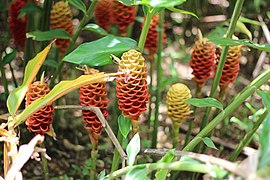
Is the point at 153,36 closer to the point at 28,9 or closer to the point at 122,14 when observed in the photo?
the point at 122,14

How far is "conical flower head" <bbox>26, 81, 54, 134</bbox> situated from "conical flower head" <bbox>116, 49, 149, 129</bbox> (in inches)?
7.5

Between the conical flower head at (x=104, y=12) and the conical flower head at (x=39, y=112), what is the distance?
0.68 m

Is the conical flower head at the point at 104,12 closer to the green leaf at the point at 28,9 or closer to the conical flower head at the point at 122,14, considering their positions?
the conical flower head at the point at 122,14

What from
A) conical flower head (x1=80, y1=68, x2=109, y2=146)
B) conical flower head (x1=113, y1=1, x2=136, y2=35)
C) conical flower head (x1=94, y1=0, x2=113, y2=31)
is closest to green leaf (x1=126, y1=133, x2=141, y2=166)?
conical flower head (x1=80, y1=68, x2=109, y2=146)

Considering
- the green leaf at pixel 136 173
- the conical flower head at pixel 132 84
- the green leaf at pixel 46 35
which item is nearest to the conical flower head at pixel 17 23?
the green leaf at pixel 46 35

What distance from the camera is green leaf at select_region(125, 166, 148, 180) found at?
3.18 ft

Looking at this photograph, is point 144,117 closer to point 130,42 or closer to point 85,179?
point 85,179

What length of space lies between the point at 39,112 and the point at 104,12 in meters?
0.73

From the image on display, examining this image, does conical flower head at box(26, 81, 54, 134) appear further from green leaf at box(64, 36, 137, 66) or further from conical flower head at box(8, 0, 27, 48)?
conical flower head at box(8, 0, 27, 48)

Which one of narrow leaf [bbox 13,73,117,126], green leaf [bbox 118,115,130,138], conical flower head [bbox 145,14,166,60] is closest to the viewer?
narrow leaf [bbox 13,73,117,126]

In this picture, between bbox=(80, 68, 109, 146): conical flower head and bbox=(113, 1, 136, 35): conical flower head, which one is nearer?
bbox=(80, 68, 109, 146): conical flower head

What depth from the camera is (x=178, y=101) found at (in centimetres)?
159

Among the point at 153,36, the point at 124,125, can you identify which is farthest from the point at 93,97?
the point at 153,36

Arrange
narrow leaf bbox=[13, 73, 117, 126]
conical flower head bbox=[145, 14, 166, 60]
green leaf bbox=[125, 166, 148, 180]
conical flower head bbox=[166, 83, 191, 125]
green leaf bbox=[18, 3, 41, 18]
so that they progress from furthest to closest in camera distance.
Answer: conical flower head bbox=[145, 14, 166, 60], green leaf bbox=[18, 3, 41, 18], conical flower head bbox=[166, 83, 191, 125], narrow leaf bbox=[13, 73, 117, 126], green leaf bbox=[125, 166, 148, 180]
